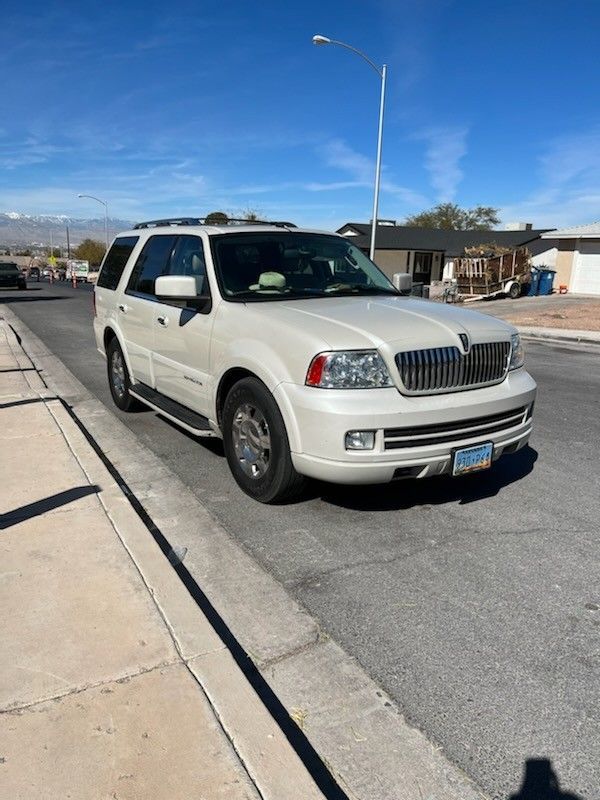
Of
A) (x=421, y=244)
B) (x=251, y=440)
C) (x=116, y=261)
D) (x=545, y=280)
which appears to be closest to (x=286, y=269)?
(x=251, y=440)

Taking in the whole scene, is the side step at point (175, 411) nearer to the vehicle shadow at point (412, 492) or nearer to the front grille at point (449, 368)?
the vehicle shadow at point (412, 492)

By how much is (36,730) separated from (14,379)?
6.97 metres

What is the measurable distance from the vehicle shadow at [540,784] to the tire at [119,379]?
5.22 m

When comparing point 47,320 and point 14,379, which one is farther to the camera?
point 47,320

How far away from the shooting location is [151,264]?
19.5 ft

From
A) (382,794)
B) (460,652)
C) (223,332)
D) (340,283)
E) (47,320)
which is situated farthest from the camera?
(47,320)

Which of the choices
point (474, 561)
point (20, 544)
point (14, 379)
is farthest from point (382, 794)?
point (14, 379)

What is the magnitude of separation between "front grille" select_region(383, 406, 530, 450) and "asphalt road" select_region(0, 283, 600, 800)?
2.10 ft

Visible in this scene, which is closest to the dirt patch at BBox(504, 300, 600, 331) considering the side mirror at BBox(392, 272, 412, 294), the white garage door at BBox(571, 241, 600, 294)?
the white garage door at BBox(571, 241, 600, 294)

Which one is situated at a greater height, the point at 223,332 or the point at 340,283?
the point at 340,283

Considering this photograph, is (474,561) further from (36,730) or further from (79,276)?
(79,276)

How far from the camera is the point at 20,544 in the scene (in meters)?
3.57

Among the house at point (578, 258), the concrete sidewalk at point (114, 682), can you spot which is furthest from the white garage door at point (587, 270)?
the concrete sidewalk at point (114, 682)

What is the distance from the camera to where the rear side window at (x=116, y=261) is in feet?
21.6
